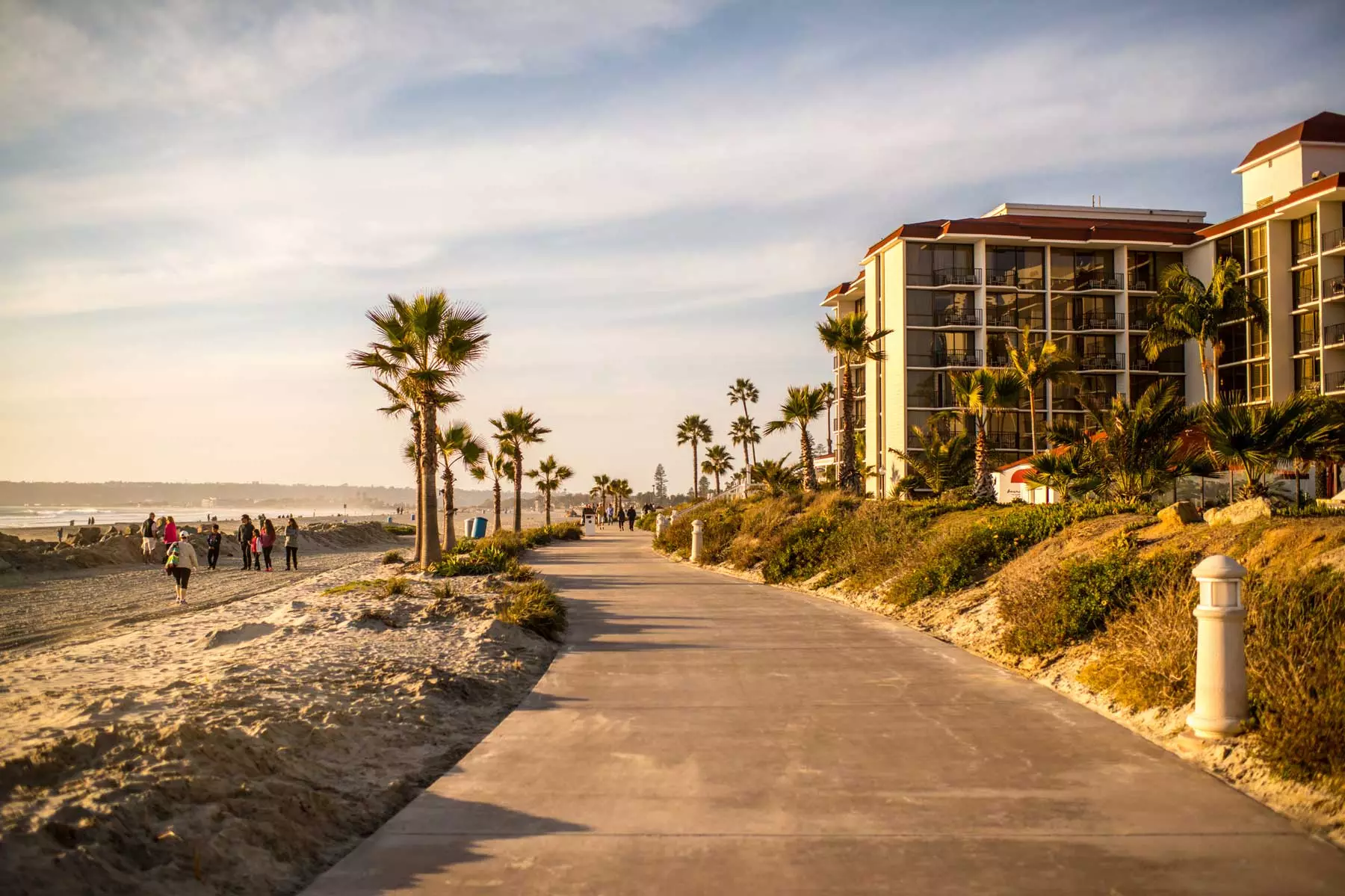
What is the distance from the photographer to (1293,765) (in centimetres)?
526

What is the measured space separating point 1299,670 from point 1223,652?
1.38ft

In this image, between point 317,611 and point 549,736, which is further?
point 317,611

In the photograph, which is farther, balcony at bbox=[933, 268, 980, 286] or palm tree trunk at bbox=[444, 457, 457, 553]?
balcony at bbox=[933, 268, 980, 286]

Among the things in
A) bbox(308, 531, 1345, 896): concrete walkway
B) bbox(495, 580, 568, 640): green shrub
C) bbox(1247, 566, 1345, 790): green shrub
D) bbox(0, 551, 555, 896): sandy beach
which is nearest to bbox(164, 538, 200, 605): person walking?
bbox(0, 551, 555, 896): sandy beach

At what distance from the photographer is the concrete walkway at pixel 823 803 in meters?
4.29

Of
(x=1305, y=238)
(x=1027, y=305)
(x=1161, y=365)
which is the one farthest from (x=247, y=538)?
(x=1161, y=365)

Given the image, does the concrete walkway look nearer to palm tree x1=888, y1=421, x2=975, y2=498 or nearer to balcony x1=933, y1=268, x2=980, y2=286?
palm tree x1=888, y1=421, x2=975, y2=498

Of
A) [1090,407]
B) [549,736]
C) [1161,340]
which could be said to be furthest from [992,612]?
[1161,340]

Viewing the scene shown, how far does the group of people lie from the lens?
1897cm

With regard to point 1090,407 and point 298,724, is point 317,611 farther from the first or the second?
point 1090,407

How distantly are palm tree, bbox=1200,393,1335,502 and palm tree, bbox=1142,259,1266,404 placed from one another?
95.4 ft

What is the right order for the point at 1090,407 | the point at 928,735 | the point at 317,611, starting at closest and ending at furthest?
the point at 928,735 < the point at 317,611 < the point at 1090,407

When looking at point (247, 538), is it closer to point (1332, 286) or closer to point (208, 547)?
point (208, 547)

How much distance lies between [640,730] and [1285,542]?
643 cm
